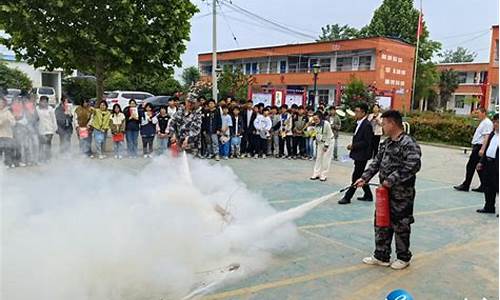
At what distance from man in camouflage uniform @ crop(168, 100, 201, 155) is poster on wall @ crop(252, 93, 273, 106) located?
26.7 ft

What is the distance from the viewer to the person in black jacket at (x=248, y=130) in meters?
12.6

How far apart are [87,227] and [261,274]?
1.74 meters

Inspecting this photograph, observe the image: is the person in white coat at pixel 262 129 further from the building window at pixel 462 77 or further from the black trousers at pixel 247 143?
the building window at pixel 462 77

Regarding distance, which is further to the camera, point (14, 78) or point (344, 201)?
point (14, 78)

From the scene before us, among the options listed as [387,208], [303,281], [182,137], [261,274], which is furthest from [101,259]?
[182,137]

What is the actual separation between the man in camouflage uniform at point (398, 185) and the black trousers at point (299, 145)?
321 inches

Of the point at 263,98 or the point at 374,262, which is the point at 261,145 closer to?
the point at 263,98

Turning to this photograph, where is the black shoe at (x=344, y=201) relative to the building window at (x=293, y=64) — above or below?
below

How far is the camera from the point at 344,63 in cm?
3703

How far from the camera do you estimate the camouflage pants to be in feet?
15.3

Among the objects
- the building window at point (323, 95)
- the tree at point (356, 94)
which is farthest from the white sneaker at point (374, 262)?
the building window at point (323, 95)

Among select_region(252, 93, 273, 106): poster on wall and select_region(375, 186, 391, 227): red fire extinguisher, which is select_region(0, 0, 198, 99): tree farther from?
select_region(375, 186, 391, 227): red fire extinguisher

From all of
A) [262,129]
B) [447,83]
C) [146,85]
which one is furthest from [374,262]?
[447,83]

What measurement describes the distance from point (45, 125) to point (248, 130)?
5.33 m
